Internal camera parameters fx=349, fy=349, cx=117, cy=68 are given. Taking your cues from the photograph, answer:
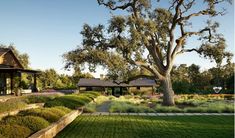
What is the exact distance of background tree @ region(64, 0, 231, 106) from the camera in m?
24.8

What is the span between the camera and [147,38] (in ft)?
84.6

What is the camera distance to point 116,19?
2523cm

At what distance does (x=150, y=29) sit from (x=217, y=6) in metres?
6.25

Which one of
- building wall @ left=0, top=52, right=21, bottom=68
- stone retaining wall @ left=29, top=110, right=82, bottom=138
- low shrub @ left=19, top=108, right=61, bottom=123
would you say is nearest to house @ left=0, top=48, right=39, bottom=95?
building wall @ left=0, top=52, right=21, bottom=68

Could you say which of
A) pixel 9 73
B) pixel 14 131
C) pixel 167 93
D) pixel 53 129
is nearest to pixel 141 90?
pixel 9 73

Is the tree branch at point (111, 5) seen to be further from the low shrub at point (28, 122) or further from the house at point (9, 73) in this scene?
the low shrub at point (28, 122)

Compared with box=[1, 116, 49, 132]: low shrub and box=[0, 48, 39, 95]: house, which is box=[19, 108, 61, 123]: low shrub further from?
box=[0, 48, 39, 95]: house

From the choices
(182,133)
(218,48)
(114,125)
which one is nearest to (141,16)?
(218,48)

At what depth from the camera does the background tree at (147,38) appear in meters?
24.8

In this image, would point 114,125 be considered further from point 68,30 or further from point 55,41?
point 55,41

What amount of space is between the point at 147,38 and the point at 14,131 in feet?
59.7

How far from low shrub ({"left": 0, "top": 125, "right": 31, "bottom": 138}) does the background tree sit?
15.6 m

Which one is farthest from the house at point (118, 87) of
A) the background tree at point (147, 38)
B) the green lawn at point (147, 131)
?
the green lawn at point (147, 131)

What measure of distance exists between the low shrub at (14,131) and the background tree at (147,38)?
1560 centimetres
